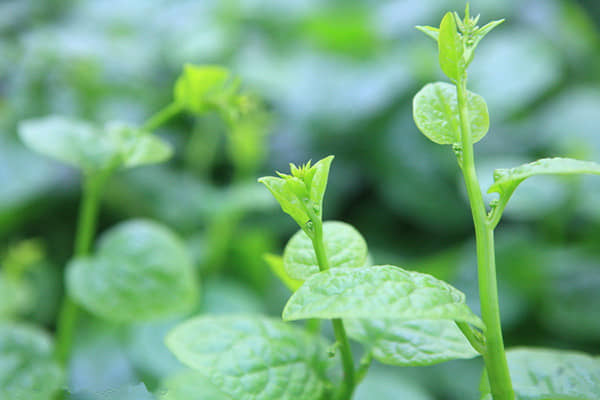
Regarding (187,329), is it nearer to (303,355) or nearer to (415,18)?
(303,355)

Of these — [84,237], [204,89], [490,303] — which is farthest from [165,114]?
[490,303]

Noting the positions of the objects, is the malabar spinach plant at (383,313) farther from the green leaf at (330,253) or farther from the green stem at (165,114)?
the green stem at (165,114)

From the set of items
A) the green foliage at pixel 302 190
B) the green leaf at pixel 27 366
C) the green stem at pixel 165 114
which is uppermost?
the green stem at pixel 165 114

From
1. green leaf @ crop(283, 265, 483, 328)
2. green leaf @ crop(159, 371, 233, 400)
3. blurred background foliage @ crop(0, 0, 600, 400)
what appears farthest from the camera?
blurred background foliage @ crop(0, 0, 600, 400)

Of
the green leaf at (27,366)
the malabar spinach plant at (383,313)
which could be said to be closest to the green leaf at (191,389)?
the malabar spinach plant at (383,313)

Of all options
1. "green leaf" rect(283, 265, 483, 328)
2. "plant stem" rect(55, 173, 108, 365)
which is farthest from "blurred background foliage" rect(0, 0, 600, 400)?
"green leaf" rect(283, 265, 483, 328)

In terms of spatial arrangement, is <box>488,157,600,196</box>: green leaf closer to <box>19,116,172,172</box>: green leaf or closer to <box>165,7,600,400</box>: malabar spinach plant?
<box>165,7,600,400</box>: malabar spinach plant

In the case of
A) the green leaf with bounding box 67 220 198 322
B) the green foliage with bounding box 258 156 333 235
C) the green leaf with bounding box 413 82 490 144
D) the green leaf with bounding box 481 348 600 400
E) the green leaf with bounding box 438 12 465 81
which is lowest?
the green leaf with bounding box 67 220 198 322
